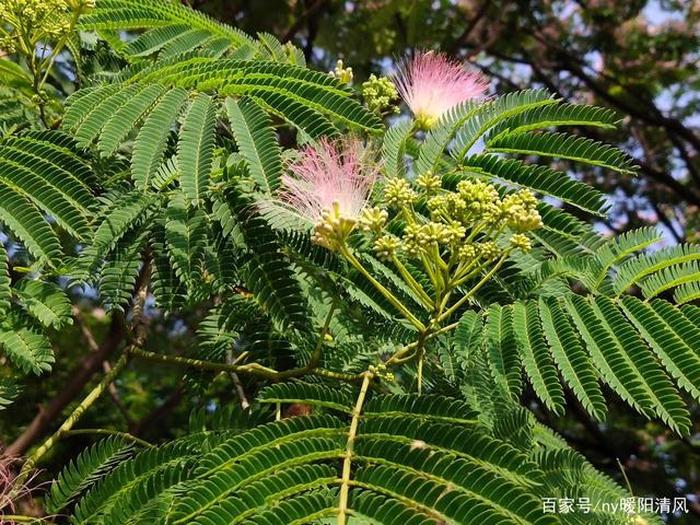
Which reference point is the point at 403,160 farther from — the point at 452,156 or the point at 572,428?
the point at 572,428

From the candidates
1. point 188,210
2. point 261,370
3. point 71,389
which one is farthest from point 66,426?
point 71,389

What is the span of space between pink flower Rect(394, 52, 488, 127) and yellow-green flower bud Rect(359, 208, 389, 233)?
0.74 meters

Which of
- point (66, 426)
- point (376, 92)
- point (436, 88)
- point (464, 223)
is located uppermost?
point (436, 88)

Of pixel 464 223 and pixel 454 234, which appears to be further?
pixel 464 223

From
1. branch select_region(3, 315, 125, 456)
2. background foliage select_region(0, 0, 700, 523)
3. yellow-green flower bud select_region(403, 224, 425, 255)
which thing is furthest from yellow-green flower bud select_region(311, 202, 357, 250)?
branch select_region(3, 315, 125, 456)

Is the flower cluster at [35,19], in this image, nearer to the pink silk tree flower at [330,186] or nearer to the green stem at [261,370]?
the pink silk tree flower at [330,186]

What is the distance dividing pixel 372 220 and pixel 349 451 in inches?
18.9

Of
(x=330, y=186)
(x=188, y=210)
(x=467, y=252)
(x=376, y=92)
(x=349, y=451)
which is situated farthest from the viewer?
(x=376, y=92)

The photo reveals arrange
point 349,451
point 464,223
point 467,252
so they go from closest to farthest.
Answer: point 349,451 → point 467,252 → point 464,223

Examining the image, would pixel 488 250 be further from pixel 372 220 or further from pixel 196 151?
pixel 196 151

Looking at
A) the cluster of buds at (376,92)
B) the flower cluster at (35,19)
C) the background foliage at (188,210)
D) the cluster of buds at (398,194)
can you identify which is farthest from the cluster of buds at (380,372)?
the flower cluster at (35,19)

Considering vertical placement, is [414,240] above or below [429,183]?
below

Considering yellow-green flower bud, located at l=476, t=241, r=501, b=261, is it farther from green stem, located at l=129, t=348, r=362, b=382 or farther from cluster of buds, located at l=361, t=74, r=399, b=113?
cluster of buds, located at l=361, t=74, r=399, b=113

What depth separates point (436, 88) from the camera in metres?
2.40
